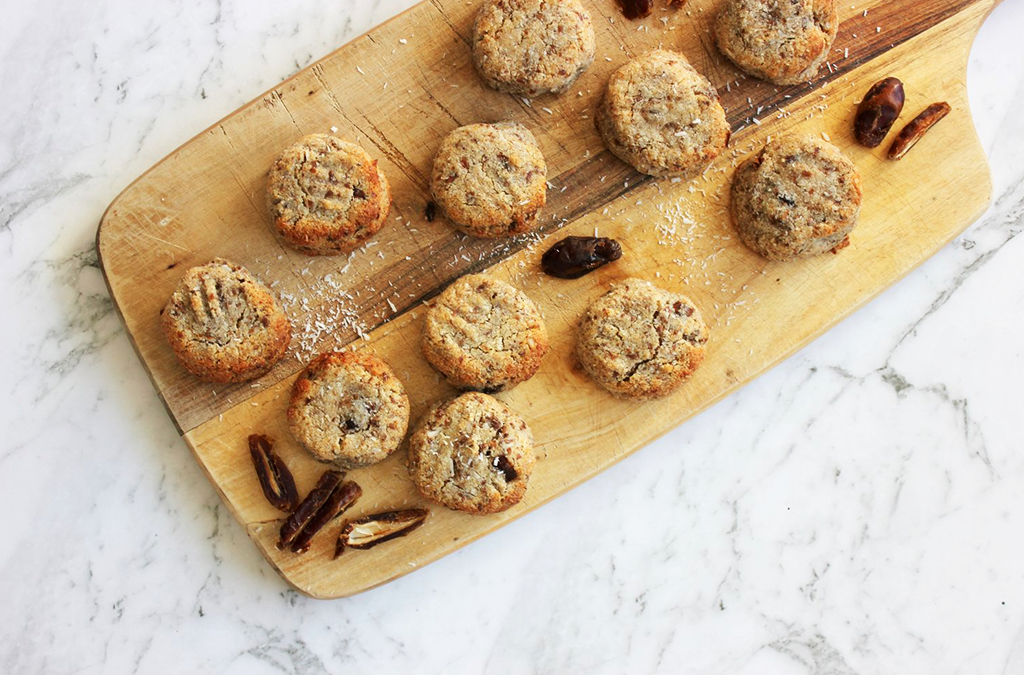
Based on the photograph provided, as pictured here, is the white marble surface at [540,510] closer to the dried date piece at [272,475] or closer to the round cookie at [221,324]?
the dried date piece at [272,475]

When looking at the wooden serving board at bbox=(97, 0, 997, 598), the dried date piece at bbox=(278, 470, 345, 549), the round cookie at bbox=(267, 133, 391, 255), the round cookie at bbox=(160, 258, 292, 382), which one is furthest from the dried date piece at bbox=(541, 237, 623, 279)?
the dried date piece at bbox=(278, 470, 345, 549)

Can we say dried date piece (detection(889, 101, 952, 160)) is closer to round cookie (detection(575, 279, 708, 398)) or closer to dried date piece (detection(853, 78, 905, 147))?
dried date piece (detection(853, 78, 905, 147))

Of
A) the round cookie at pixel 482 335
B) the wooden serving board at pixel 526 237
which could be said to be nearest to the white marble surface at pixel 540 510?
the wooden serving board at pixel 526 237

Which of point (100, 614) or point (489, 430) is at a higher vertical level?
point (489, 430)

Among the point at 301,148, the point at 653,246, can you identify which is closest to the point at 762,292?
the point at 653,246

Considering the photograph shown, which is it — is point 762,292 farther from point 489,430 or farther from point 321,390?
point 321,390

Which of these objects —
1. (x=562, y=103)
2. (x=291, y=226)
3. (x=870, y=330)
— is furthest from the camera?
(x=870, y=330)
